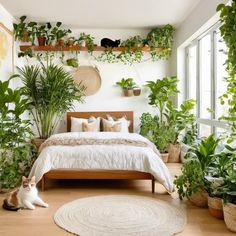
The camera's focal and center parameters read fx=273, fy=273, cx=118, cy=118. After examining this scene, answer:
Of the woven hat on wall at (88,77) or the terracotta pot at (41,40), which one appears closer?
the terracotta pot at (41,40)

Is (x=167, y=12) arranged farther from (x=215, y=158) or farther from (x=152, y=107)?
(x=215, y=158)

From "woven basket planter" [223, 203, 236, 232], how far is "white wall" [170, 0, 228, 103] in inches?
88.9

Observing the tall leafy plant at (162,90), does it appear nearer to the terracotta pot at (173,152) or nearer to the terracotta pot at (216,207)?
the terracotta pot at (173,152)

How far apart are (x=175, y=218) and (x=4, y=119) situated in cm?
233

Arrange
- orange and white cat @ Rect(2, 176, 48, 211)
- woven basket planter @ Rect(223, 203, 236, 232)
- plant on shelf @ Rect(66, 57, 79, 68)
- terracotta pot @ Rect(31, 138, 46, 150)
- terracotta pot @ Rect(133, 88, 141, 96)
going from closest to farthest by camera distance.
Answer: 1. woven basket planter @ Rect(223, 203, 236, 232)
2. orange and white cat @ Rect(2, 176, 48, 211)
3. terracotta pot @ Rect(31, 138, 46, 150)
4. plant on shelf @ Rect(66, 57, 79, 68)
5. terracotta pot @ Rect(133, 88, 141, 96)

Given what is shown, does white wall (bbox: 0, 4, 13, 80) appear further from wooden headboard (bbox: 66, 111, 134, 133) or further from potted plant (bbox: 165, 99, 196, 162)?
potted plant (bbox: 165, 99, 196, 162)

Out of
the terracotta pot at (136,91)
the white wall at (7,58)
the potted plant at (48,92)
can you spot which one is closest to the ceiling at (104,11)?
the white wall at (7,58)

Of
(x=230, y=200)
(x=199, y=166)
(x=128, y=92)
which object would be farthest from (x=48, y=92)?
(x=230, y=200)

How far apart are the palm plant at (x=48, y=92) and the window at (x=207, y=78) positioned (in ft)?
7.39

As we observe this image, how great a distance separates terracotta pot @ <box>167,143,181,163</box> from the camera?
5168 millimetres

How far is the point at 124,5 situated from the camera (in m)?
4.20

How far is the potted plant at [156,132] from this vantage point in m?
5.01

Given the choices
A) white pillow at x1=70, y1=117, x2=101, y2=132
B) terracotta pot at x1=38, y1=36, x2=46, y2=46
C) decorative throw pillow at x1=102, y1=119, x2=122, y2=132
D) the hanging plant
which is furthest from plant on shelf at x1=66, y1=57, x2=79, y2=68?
decorative throw pillow at x1=102, y1=119, x2=122, y2=132

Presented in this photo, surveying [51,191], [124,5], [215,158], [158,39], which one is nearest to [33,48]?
[124,5]
